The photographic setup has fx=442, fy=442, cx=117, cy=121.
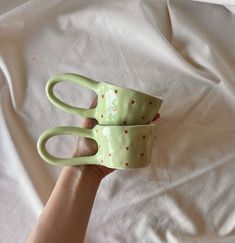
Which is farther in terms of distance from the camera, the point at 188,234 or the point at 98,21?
the point at 98,21

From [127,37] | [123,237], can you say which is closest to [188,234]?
[123,237]

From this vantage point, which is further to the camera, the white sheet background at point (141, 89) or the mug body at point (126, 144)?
the white sheet background at point (141, 89)

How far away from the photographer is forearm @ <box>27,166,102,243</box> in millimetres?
662

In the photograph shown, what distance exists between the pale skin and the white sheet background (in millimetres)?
32

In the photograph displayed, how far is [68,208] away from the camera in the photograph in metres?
0.68

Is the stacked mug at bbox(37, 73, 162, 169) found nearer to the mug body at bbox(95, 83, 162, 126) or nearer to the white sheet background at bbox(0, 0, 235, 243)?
the mug body at bbox(95, 83, 162, 126)

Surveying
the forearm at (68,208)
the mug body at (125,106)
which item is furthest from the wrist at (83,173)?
the mug body at (125,106)

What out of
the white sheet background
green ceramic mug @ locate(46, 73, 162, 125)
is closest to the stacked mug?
green ceramic mug @ locate(46, 73, 162, 125)

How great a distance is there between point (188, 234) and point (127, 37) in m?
0.35

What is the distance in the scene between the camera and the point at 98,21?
0.81m

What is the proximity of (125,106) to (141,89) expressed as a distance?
170mm

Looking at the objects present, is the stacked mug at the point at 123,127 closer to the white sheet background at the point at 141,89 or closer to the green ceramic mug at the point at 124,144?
the green ceramic mug at the point at 124,144

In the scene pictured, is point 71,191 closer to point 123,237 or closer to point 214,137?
point 123,237

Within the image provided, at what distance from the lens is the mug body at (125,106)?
0.60 m
